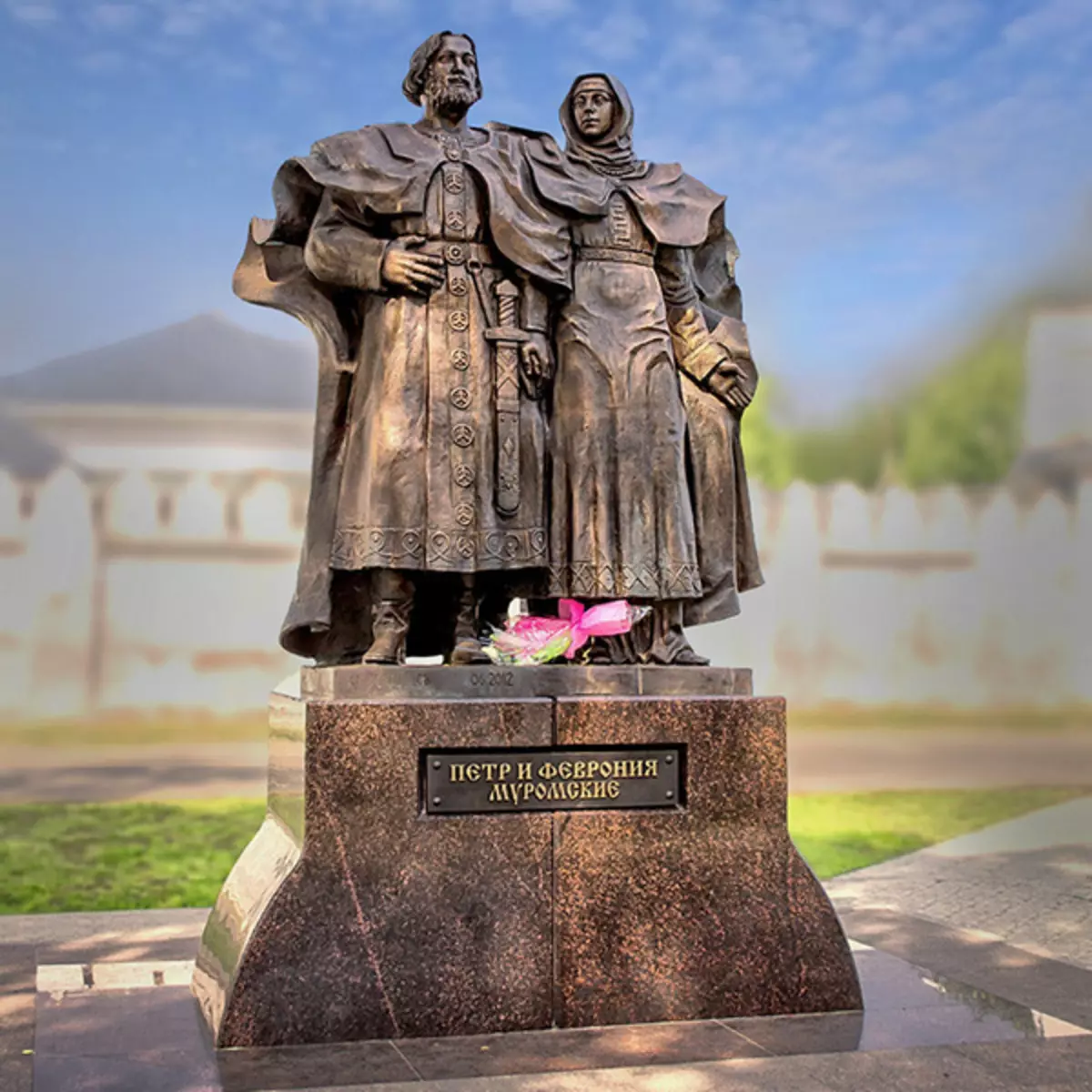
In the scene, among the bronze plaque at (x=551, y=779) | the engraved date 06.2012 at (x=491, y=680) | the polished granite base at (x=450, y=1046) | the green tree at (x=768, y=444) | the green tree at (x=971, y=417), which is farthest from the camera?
the green tree at (x=971, y=417)

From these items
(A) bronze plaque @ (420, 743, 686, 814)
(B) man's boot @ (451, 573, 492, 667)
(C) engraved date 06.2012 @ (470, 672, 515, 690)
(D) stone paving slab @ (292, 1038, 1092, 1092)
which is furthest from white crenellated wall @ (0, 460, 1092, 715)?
(D) stone paving slab @ (292, 1038, 1092, 1092)

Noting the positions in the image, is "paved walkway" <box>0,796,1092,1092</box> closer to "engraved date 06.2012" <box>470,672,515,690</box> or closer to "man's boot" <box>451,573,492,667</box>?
"engraved date 06.2012" <box>470,672,515,690</box>

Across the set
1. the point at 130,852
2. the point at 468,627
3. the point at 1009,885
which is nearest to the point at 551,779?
the point at 468,627

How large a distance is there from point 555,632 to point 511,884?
0.87m

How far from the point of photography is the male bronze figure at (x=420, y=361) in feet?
15.5

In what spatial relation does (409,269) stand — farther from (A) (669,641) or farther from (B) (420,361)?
(A) (669,641)

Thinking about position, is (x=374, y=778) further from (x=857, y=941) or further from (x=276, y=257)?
(x=857, y=941)

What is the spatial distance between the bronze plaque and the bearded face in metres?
2.29

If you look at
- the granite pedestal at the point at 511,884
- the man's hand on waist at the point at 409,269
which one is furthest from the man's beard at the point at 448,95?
the granite pedestal at the point at 511,884

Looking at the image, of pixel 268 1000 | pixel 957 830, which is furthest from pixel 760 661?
pixel 268 1000

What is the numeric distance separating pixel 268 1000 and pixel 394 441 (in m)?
1.79

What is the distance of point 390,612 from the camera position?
4.72m

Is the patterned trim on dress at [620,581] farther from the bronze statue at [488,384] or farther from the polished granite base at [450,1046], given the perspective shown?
the polished granite base at [450,1046]

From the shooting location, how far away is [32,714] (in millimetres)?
9266
